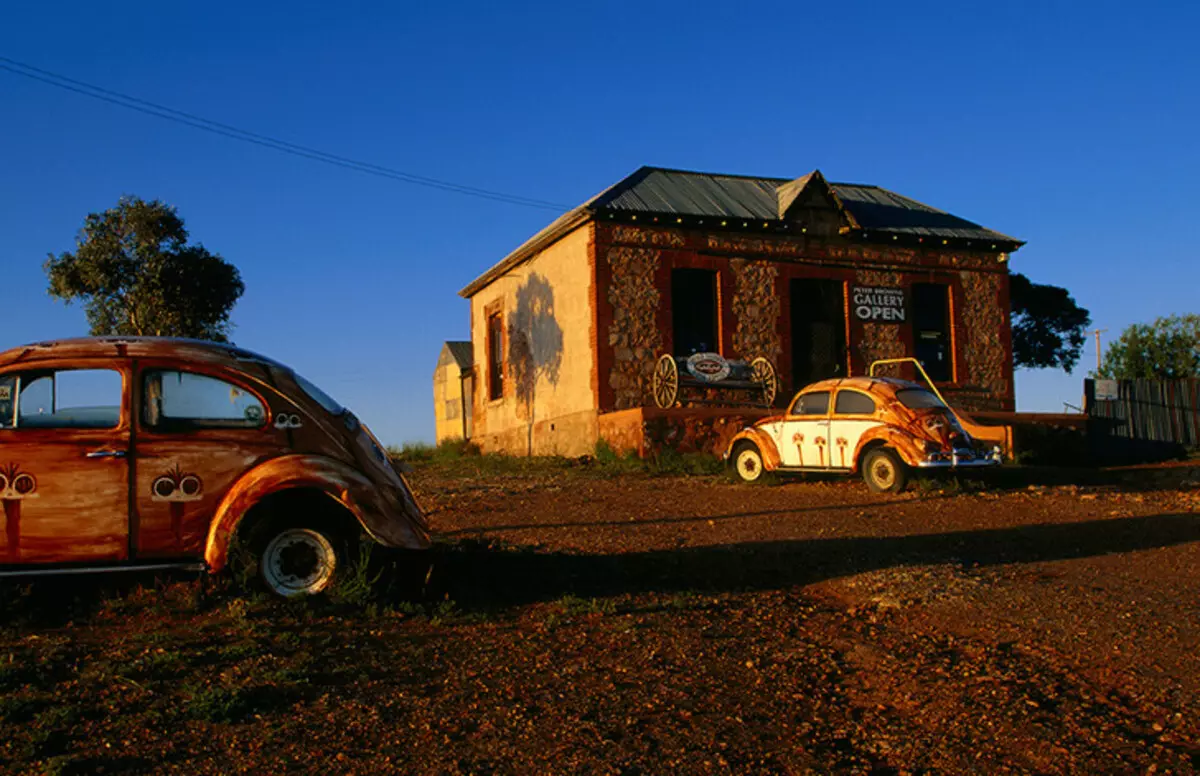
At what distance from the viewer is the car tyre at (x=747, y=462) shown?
14.8m

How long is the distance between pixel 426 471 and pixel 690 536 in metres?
9.77

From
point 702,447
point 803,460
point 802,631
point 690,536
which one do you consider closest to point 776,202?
point 702,447

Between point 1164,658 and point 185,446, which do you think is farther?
point 185,446

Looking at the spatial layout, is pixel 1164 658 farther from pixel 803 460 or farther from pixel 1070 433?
pixel 1070 433

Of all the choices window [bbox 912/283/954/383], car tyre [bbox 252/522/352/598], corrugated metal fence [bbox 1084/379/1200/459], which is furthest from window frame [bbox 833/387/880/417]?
corrugated metal fence [bbox 1084/379/1200/459]

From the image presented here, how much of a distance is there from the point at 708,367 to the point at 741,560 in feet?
35.7

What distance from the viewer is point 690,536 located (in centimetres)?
939

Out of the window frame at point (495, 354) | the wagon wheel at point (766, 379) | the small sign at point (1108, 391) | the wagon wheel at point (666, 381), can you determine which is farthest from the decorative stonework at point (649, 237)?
the small sign at point (1108, 391)

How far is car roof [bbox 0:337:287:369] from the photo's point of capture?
237 inches

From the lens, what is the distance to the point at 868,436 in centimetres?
1327

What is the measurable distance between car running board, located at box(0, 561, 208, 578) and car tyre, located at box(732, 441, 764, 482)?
9940mm

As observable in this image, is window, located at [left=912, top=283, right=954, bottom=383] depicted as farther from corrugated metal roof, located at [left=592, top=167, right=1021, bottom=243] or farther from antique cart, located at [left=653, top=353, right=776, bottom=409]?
antique cart, located at [left=653, top=353, right=776, bottom=409]

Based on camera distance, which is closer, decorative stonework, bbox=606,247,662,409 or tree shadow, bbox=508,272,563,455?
decorative stonework, bbox=606,247,662,409

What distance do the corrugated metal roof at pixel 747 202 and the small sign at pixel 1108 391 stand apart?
6.39 meters
